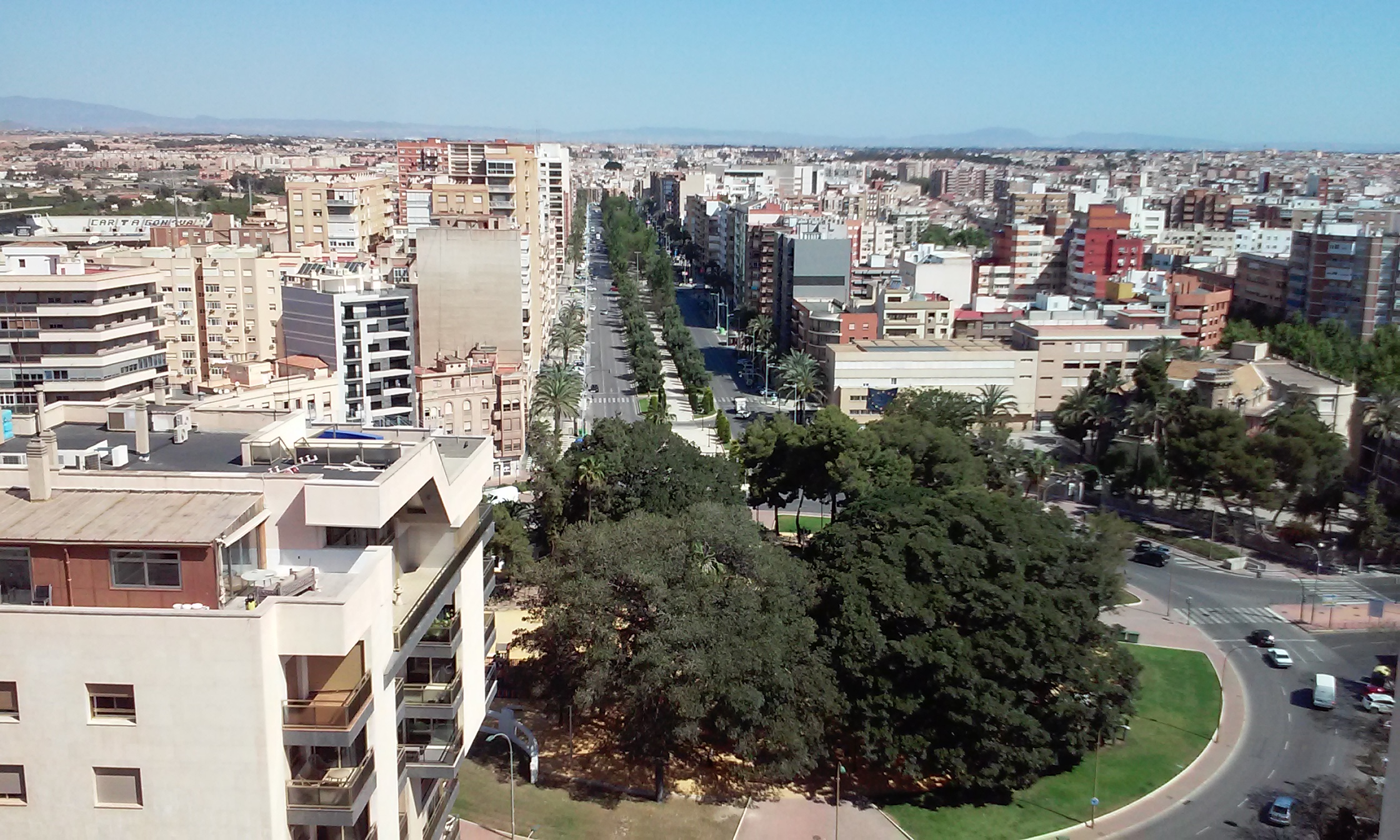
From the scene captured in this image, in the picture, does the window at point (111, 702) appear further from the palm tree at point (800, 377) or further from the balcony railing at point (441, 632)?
the palm tree at point (800, 377)

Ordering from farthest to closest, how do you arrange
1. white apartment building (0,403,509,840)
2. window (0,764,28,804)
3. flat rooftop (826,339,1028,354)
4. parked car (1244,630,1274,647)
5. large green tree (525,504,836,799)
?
flat rooftop (826,339,1028,354) → parked car (1244,630,1274,647) → large green tree (525,504,836,799) → window (0,764,28,804) → white apartment building (0,403,509,840)

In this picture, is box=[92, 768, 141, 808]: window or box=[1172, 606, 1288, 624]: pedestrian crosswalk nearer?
box=[92, 768, 141, 808]: window

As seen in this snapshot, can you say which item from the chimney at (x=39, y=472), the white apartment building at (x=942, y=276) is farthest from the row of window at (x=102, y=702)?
the white apartment building at (x=942, y=276)

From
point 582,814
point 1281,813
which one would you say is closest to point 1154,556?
point 1281,813

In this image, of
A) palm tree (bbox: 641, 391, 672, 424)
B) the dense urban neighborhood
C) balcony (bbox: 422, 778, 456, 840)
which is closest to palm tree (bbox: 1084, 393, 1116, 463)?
the dense urban neighborhood

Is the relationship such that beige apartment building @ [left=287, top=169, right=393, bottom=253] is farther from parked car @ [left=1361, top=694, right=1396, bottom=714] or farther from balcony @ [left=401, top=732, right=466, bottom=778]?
balcony @ [left=401, top=732, right=466, bottom=778]

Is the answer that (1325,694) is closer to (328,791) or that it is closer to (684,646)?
(684,646)

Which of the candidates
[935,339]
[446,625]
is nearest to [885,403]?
[935,339]
